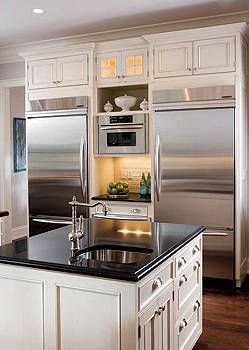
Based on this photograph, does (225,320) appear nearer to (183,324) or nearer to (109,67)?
(183,324)

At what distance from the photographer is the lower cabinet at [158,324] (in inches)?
75.1

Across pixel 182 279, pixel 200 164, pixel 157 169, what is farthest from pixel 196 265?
pixel 157 169

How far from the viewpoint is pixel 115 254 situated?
2.37m

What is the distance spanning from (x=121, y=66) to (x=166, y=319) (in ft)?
10.7

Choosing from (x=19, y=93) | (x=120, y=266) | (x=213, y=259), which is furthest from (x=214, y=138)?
(x=19, y=93)

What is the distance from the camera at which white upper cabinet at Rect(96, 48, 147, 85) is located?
15.3 ft

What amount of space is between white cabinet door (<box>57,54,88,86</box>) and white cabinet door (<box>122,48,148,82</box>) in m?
0.49

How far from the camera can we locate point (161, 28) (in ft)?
16.4

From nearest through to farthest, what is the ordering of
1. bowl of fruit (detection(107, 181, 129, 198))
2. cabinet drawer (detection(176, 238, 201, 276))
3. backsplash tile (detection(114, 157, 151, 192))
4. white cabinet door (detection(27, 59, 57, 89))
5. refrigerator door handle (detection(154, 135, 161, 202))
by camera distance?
cabinet drawer (detection(176, 238, 201, 276)) < refrigerator door handle (detection(154, 135, 161, 202)) < bowl of fruit (detection(107, 181, 129, 198)) < white cabinet door (detection(27, 59, 57, 89)) < backsplash tile (detection(114, 157, 151, 192))

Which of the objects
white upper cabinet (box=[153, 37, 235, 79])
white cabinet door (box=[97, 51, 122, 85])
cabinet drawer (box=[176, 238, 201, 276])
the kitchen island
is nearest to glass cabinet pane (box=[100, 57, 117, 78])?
white cabinet door (box=[97, 51, 122, 85])

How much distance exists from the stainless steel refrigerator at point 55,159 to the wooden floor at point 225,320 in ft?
6.00

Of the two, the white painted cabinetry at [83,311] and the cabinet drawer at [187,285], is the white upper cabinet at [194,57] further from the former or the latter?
the white painted cabinetry at [83,311]

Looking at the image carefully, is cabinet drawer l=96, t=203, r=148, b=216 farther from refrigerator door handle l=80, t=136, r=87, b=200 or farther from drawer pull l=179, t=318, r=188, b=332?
drawer pull l=179, t=318, r=188, b=332

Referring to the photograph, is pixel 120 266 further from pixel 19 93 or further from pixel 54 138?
pixel 19 93
